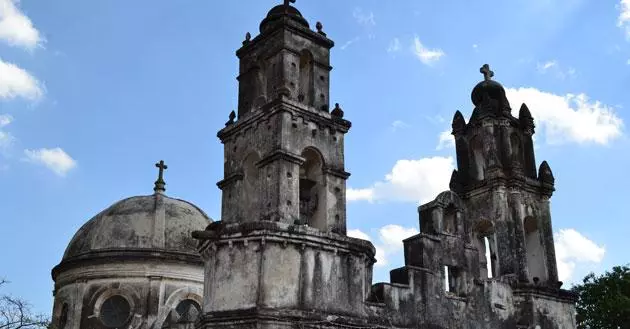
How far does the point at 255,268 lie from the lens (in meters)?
13.8

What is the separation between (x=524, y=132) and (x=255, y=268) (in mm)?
10555

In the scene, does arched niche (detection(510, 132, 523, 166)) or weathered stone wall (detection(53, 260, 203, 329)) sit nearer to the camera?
arched niche (detection(510, 132, 523, 166))

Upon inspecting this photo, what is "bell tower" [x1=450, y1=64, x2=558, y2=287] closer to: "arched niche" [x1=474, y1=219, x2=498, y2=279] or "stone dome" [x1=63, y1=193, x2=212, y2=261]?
"arched niche" [x1=474, y1=219, x2=498, y2=279]

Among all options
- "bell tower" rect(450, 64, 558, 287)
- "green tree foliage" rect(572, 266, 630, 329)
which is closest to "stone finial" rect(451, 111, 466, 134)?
"bell tower" rect(450, 64, 558, 287)

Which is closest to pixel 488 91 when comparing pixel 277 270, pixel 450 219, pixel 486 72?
pixel 486 72

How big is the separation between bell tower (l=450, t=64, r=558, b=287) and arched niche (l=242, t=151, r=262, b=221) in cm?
659

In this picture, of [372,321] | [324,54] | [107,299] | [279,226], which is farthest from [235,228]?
[107,299]

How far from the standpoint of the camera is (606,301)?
1185 inches

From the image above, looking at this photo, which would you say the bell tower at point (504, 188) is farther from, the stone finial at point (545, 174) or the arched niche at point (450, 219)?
the arched niche at point (450, 219)

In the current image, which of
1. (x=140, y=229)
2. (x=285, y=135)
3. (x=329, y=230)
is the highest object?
(x=140, y=229)

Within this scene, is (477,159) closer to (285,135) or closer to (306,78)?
(306,78)

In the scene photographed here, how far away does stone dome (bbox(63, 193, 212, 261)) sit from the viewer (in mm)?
24078

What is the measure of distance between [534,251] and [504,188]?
196 cm

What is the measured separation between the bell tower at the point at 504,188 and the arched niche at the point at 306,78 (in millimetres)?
6042
